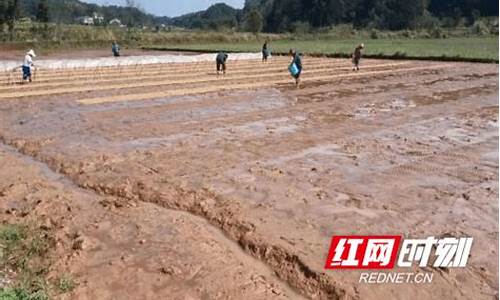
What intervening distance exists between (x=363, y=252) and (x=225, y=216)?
6.69 feet

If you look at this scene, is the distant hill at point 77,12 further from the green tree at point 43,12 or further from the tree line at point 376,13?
the tree line at point 376,13

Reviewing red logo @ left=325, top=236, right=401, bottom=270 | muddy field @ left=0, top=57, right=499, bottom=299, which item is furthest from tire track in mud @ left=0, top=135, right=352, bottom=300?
red logo @ left=325, top=236, right=401, bottom=270

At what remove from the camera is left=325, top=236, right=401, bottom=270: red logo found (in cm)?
575

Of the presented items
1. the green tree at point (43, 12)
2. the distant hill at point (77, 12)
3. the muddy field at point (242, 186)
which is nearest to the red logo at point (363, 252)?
the muddy field at point (242, 186)

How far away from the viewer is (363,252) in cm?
600

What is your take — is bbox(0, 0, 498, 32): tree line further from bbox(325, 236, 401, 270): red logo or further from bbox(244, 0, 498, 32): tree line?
bbox(325, 236, 401, 270): red logo

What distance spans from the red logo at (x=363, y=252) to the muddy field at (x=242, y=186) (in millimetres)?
132

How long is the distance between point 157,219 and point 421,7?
324ft

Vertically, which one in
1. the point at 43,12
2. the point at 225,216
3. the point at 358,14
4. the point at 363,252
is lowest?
the point at 43,12

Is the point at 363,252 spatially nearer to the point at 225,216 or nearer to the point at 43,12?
the point at 225,216

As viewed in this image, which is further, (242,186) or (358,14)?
(358,14)

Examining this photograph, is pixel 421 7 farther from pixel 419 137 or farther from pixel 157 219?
pixel 157 219

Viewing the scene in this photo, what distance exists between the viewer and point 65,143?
37.3 ft

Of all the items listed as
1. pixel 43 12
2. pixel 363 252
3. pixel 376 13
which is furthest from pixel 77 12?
pixel 363 252
